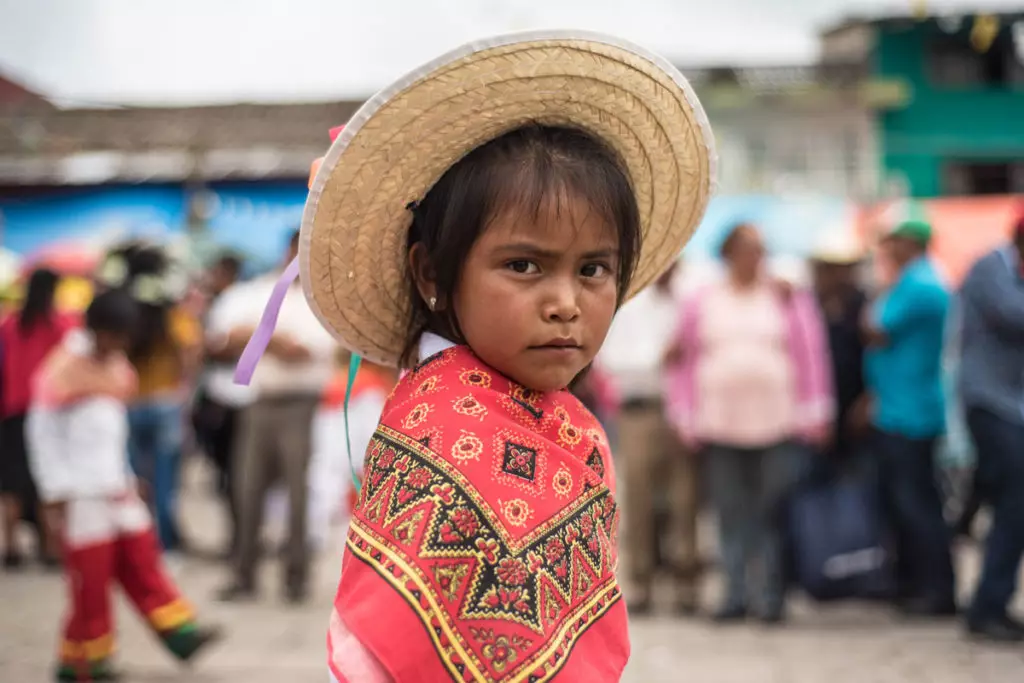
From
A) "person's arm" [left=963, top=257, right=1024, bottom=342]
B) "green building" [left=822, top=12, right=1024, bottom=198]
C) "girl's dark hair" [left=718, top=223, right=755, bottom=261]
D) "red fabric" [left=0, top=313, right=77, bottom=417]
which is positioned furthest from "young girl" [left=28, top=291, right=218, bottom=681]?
"green building" [left=822, top=12, right=1024, bottom=198]

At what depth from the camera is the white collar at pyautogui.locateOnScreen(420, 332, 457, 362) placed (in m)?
1.86

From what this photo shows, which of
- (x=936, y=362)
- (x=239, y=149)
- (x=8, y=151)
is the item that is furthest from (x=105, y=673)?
(x=8, y=151)

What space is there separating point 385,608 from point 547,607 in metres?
0.23

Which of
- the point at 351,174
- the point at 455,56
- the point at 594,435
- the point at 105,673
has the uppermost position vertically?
the point at 455,56

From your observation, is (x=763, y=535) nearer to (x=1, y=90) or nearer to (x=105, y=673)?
(x=105, y=673)

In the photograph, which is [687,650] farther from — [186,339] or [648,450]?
[186,339]

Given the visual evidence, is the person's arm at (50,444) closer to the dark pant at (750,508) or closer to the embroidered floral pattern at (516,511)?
the dark pant at (750,508)

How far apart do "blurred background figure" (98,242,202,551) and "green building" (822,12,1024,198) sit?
17.0 meters

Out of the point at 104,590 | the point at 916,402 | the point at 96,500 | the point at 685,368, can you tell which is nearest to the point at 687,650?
the point at 685,368

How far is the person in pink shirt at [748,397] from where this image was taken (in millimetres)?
5703

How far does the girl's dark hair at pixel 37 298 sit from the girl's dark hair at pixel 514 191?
624 cm

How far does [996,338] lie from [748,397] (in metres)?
1.16

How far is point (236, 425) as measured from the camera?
7578 mm

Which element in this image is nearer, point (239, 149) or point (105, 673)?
point (105, 673)
